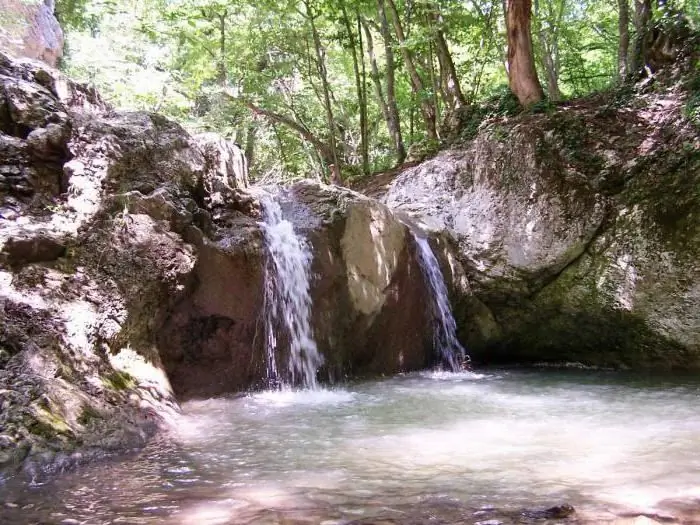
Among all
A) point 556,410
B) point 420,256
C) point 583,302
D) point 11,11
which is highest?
point 11,11

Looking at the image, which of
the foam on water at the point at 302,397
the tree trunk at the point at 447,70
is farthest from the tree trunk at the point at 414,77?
the foam on water at the point at 302,397

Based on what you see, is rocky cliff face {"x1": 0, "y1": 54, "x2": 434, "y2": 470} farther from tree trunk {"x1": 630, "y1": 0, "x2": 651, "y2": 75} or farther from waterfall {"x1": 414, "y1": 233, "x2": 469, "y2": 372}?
tree trunk {"x1": 630, "y1": 0, "x2": 651, "y2": 75}

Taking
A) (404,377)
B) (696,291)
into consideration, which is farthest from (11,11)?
(696,291)

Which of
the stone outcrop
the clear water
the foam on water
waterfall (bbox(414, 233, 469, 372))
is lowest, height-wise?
the clear water

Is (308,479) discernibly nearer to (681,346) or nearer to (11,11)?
(681,346)

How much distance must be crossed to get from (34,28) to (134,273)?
12942mm

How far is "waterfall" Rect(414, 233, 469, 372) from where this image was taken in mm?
8273

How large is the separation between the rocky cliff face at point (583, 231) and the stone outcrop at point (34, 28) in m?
10.6

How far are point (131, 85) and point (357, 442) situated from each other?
12465mm

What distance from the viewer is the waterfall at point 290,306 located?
654cm

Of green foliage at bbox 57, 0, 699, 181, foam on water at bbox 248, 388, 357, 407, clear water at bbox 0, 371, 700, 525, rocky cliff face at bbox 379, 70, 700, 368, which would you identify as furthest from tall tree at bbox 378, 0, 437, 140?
clear water at bbox 0, 371, 700, 525

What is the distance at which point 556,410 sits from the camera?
17.2ft

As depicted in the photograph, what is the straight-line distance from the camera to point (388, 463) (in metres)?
3.53

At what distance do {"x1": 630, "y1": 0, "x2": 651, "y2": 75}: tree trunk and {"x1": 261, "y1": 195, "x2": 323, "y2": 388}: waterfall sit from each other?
6.76 meters
